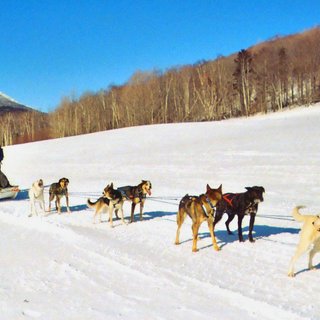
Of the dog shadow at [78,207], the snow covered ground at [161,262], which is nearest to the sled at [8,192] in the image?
the snow covered ground at [161,262]

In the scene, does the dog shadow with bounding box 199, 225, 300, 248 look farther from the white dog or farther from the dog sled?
the dog sled

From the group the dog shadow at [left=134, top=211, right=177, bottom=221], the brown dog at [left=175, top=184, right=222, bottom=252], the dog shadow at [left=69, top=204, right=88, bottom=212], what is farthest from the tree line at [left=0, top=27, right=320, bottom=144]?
the brown dog at [left=175, top=184, right=222, bottom=252]

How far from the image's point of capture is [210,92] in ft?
201

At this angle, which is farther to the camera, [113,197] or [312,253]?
[113,197]

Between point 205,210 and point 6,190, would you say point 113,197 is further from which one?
point 6,190

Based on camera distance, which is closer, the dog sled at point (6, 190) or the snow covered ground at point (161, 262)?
the snow covered ground at point (161, 262)

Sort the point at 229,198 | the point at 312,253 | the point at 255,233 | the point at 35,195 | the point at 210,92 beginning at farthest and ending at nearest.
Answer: the point at 210,92, the point at 35,195, the point at 255,233, the point at 229,198, the point at 312,253

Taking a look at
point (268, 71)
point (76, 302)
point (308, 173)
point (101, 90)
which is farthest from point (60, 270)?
point (101, 90)

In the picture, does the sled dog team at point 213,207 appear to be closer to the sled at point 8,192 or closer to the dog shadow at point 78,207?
the dog shadow at point 78,207

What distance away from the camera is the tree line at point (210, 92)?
56.7 meters

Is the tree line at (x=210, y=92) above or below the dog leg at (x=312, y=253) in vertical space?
above

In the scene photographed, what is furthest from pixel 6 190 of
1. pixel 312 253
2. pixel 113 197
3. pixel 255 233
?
pixel 312 253

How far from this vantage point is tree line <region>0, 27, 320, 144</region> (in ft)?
186

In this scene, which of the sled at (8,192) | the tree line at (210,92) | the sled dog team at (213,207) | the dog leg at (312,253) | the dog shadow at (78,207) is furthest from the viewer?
the tree line at (210,92)
